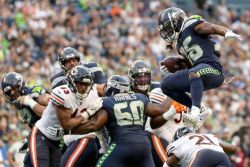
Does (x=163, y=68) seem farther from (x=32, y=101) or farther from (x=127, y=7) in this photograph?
(x=127, y=7)

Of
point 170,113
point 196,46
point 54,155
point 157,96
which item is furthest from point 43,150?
point 196,46

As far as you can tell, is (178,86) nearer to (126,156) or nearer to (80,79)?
(126,156)

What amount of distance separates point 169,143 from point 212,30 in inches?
85.6

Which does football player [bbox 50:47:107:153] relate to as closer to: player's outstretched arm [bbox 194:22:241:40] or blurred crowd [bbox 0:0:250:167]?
player's outstretched arm [bbox 194:22:241:40]

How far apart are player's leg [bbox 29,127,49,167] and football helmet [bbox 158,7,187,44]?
2.24m

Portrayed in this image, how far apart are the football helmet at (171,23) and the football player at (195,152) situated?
1.23 meters

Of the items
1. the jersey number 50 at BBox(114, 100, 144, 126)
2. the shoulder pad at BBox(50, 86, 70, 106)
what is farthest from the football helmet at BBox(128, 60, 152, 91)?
the shoulder pad at BBox(50, 86, 70, 106)

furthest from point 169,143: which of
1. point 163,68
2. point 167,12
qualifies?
point 167,12

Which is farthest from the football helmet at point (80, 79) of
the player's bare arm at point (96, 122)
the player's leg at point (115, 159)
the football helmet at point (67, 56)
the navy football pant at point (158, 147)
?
the navy football pant at point (158, 147)

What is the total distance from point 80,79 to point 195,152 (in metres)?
1.66

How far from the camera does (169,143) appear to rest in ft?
40.7

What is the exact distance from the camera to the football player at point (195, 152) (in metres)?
11.0

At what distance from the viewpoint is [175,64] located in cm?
1162

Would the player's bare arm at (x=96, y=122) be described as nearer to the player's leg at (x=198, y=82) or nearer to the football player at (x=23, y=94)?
the player's leg at (x=198, y=82)
